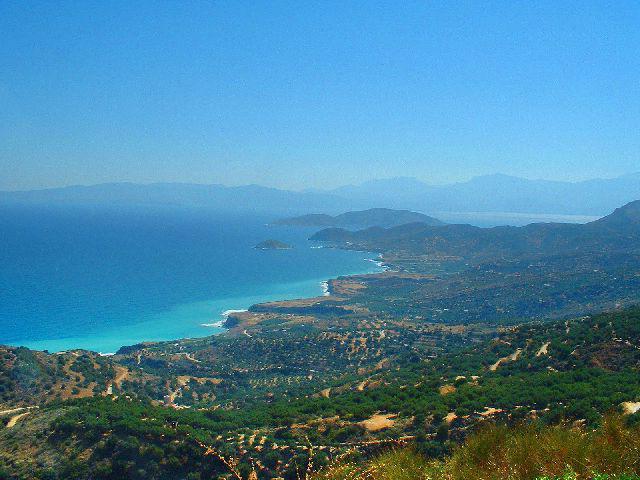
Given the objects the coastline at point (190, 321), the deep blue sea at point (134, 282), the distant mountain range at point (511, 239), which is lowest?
the coastline at point (190, 321)

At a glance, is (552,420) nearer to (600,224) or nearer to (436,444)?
(436,444)

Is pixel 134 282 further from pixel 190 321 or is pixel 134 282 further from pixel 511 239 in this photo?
pixel 511 239

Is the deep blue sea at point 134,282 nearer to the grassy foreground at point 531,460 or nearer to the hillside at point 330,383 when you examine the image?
the hillside at point 330,383

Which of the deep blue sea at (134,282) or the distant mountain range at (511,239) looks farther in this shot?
the distant mountain range at (511,239)

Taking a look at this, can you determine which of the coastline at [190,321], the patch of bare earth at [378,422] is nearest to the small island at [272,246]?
the coastline at [190,321]

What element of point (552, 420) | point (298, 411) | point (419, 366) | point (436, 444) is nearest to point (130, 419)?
point (298, 411)

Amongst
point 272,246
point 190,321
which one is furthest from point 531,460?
point 272,246

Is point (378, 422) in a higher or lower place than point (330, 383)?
higher
